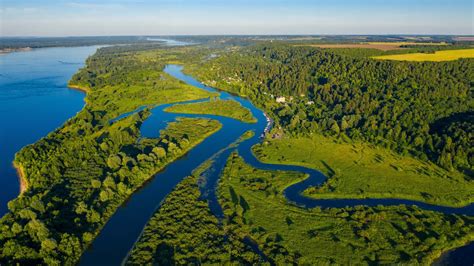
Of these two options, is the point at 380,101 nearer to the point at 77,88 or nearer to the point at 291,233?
the point at 291,233

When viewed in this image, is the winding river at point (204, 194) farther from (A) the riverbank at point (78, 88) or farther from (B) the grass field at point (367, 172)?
(A) the riverbank at point (78, 88)

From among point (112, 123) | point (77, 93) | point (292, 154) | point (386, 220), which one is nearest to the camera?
point (386, 220)

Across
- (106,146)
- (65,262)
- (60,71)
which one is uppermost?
(60,71)

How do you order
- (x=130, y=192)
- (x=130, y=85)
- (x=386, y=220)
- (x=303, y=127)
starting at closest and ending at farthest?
1. (x=386, y=220)
2. (x=130, y=192)
3. (x=303, y=127)
4. (x=130, y=85)

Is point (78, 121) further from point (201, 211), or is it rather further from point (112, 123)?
point (201, 211)

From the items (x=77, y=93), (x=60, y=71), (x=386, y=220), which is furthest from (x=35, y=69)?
(x=386, y=220)

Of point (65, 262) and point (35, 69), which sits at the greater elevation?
point (35, 69)
